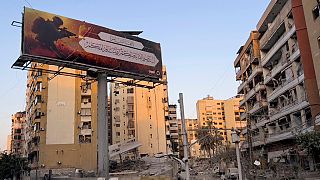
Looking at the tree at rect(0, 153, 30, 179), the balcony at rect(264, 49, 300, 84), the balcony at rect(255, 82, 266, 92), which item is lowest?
the tree at rect(0, 153, 30, 179)

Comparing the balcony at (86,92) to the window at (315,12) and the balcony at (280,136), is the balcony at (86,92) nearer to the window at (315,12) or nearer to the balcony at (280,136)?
the balcony at (280,136)

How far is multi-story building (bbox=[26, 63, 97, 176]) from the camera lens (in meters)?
59.5

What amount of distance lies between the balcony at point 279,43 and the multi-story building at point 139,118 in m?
36.3

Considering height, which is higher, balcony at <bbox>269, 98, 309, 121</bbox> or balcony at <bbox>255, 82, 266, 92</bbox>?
balcony at <bbox>255, 82, 266, 92</bbox>

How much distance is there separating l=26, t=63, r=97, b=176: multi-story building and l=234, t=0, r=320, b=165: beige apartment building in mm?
27018

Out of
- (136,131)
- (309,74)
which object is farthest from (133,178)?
(136,131)

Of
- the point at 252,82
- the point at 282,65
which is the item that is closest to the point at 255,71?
the point at 252,82

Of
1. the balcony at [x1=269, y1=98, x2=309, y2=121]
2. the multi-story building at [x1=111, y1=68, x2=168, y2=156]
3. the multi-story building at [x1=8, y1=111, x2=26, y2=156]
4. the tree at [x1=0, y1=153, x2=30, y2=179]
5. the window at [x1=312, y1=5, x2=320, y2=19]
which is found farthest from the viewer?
the multi-story building at [x1=8, y1=111, x2=26, y2=156]

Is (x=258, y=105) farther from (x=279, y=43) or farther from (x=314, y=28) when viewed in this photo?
(x=314, y=28)

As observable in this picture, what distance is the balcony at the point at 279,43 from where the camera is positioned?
134 feet

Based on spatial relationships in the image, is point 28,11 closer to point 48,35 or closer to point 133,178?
point 48,35

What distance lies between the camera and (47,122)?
60.2 metres

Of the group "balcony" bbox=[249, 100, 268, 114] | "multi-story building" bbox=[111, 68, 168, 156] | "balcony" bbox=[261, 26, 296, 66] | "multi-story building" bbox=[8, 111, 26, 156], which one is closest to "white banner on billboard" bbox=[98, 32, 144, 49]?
"balcony" bbox=[261, 26, 296, 66]

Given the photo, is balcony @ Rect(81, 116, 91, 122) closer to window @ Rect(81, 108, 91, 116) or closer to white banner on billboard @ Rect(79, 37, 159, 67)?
window @ Rect(81, 108, 91, 116)
